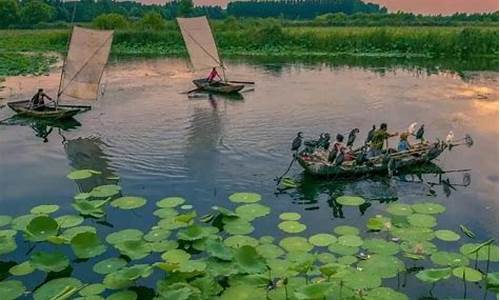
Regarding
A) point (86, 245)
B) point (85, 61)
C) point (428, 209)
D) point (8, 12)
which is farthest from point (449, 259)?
point (8, 12)

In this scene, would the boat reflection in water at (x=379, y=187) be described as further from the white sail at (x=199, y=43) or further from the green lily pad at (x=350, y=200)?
the white sail at (x=199, y=43)

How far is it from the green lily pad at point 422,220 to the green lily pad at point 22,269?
645 centimetres

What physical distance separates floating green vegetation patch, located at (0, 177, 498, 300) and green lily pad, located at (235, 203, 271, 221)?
0.07ft

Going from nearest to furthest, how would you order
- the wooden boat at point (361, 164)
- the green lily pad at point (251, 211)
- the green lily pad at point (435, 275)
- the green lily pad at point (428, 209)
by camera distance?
the green lily pad at point (435, 275), the green lily pad at point (251, 211), the green lily pad at point (428, 209), the wooden boat at point (361, 164)

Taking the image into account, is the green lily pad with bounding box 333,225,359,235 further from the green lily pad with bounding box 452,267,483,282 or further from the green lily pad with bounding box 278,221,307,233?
the green lily pad with bounding box 452,267,483,282

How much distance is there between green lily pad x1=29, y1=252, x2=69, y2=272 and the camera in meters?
8.41

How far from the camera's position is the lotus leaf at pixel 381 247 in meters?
9.03

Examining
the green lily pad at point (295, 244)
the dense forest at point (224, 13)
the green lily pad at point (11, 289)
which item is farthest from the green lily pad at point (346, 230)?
the dense forest at point (224, 13)

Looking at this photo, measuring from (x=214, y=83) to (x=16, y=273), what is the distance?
664 inches

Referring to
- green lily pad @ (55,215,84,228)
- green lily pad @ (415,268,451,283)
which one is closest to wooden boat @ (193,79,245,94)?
green lily pad @ (55,215,84,228)

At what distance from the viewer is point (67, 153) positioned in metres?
16.2

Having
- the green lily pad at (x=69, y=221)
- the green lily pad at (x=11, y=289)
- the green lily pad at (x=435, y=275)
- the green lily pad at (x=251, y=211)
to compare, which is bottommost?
the green lily pad at (x=11, y=289)

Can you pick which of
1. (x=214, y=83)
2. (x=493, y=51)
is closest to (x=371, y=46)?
(x=493, y=51)

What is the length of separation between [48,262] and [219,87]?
650 inches
